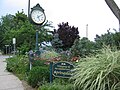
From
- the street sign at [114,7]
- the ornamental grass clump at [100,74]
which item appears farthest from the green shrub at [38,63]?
the street sign at [114,7]

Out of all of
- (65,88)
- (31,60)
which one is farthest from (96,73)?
(31,60)

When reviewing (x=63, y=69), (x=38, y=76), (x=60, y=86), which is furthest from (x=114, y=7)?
(x=38, y=76)

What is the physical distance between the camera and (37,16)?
15.6 metres

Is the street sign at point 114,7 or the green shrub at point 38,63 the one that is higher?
the street sign at point 114,7

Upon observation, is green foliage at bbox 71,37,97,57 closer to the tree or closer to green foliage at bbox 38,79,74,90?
green foliage at bbox 38,79,74,90

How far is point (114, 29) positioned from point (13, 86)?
18.9 ft

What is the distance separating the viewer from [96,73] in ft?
22.8

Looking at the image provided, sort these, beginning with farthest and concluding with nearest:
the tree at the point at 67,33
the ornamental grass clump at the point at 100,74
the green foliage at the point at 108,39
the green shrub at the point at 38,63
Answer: the tree at the point at 67,33 < the green foliage at the point at 108,39 < the green shrub at the point at 38,63 < the ornamental grass clump at the point at 100,74

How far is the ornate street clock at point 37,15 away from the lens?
1536 cm

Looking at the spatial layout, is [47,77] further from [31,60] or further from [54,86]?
[31,60]

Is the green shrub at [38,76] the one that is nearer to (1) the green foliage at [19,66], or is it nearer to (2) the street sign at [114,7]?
(2) the street sign at [114,7]

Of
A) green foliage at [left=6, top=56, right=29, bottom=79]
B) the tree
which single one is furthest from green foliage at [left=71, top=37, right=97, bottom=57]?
the tree

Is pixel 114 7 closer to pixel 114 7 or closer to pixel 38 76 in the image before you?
pixel 114 7

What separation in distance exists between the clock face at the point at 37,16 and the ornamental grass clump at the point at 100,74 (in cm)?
832
